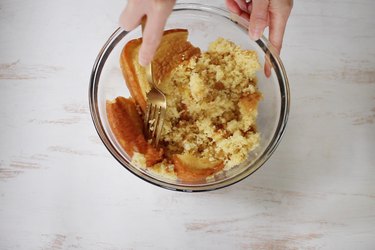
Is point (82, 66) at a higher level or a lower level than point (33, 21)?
lower

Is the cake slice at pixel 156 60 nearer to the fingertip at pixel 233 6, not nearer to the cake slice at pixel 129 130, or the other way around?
the cake slice at pixel 129 130

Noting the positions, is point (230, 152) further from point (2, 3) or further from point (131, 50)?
point (2, 3)

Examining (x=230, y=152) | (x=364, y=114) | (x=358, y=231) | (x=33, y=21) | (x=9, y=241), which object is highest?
(x=33, y=21)

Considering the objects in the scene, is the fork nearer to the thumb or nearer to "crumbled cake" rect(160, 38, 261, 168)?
"crumbled cake" rect(160, 38, 261, 168)

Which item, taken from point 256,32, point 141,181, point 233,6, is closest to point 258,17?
point 256,32

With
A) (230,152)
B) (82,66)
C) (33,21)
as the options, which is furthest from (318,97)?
(33,21)

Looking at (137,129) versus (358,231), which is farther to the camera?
(358,231)

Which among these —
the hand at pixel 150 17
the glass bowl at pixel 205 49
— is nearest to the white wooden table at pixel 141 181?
the glass bowl at pixel 205 49
